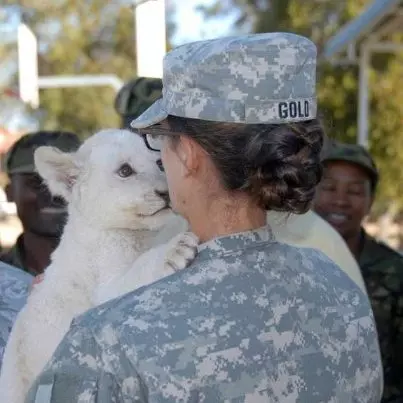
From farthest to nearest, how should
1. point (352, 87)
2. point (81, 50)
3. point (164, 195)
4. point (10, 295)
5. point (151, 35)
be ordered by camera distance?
point (81, 50) < point (352, 87) < point (151, 35) < point (10, 295) < point (164, 195)

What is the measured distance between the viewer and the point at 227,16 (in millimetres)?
32906

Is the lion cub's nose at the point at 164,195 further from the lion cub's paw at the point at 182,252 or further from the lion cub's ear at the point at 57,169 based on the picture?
the lion cub's paw at the point at 182,252

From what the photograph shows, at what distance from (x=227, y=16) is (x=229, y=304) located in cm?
3182

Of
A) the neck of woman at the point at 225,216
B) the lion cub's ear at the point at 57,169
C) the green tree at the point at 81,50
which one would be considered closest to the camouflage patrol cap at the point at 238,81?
the neck of woman at the point at 225,216

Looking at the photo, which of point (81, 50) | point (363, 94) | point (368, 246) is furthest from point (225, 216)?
point (81, 50)

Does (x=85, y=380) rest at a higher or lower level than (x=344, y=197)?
higher

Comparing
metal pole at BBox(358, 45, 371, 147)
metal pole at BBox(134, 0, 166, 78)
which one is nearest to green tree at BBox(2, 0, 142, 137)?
metal pole at BBox(358, 45, 371, 147)

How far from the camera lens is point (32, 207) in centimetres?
521

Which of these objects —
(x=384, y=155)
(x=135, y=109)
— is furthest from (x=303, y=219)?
(x=384, y=155)

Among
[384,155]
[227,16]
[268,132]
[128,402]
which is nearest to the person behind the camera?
[128,402]

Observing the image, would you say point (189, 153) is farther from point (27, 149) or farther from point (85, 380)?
point (27, 149)

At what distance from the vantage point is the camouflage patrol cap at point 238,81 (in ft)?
6.07

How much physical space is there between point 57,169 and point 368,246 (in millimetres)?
2694

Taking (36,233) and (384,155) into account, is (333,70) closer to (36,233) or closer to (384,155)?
(384,155)
